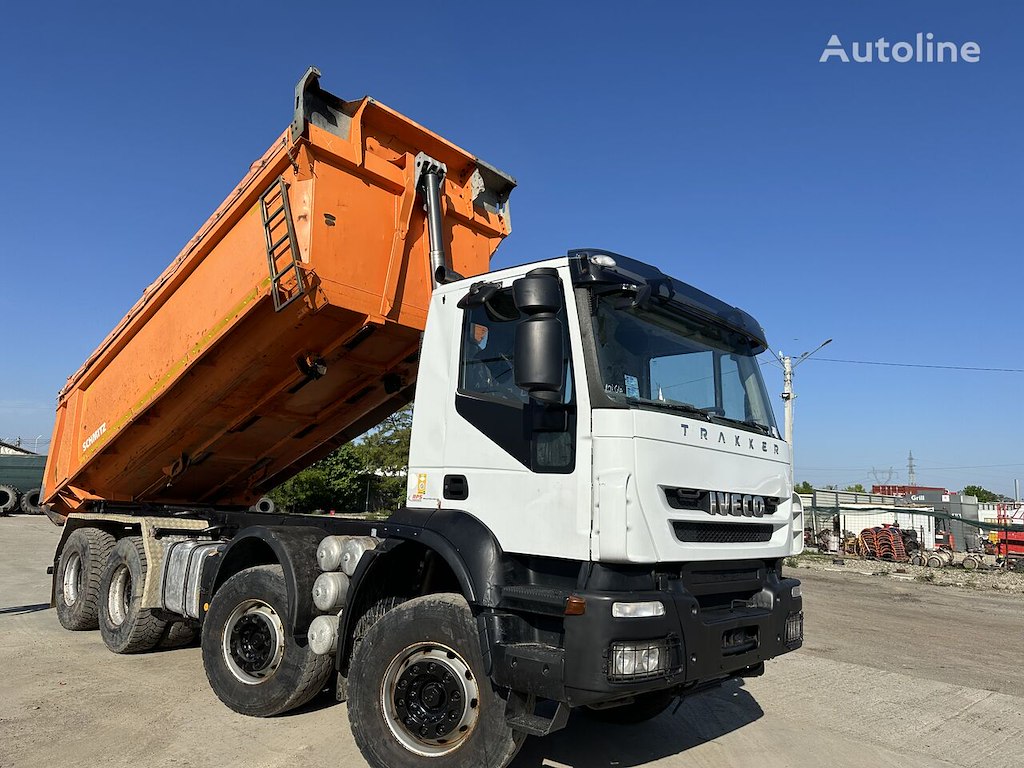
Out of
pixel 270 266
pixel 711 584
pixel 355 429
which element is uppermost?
pixel 270 266

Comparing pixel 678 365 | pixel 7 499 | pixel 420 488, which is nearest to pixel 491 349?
pixel 420 488

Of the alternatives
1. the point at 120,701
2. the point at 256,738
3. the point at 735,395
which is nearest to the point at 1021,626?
the point at 735,395

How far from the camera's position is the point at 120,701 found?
5594mm

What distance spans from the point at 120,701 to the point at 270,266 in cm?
347

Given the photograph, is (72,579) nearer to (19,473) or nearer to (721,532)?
(721,532)

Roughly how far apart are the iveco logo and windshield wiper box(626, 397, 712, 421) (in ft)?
1.44

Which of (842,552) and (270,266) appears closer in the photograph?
(270,266)

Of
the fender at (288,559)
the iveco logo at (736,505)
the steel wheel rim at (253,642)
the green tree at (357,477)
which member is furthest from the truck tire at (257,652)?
the green tree at (357,477)

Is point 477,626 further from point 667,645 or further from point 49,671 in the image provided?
point 49,671

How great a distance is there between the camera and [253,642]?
547 cm

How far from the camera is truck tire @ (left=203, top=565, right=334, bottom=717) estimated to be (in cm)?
509

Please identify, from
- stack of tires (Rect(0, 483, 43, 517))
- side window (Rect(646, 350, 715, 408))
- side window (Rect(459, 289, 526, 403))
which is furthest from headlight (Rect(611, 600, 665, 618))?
stack of tires (Rect(0, 483, 43, 517))

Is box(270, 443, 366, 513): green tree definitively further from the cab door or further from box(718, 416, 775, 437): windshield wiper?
box(718, 416, 775, 437): windshield wiper

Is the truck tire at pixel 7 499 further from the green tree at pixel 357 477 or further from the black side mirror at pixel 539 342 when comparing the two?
the black side mirror at pixel 539 342
